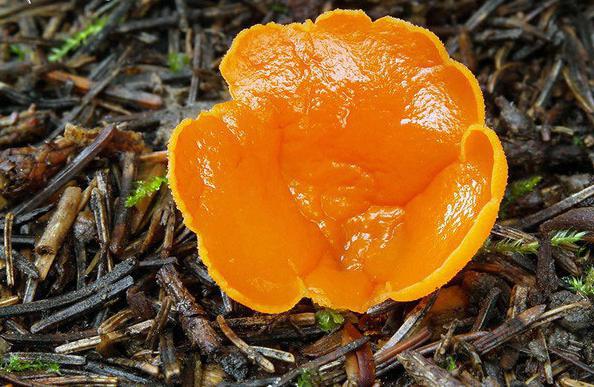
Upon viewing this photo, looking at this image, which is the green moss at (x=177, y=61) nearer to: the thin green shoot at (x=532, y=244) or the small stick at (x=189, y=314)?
the small stick at (x=189, y=314)

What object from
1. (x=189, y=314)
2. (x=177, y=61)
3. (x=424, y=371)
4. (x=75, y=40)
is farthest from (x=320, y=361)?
(x=75, y=40)

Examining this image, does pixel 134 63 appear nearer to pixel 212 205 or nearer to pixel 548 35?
pixel 212 205

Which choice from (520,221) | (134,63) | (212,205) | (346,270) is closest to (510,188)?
(520,221)

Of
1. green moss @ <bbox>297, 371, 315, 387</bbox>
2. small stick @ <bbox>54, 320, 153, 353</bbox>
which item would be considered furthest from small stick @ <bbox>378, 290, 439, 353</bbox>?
small stick @ <bbox>54, 320, 153, 353</bbox>

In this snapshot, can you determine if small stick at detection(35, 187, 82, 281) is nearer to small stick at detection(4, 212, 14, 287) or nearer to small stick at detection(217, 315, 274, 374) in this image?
small stick at detection(4, 212, 14, 287)

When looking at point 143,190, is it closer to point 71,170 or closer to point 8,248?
point 71,170
